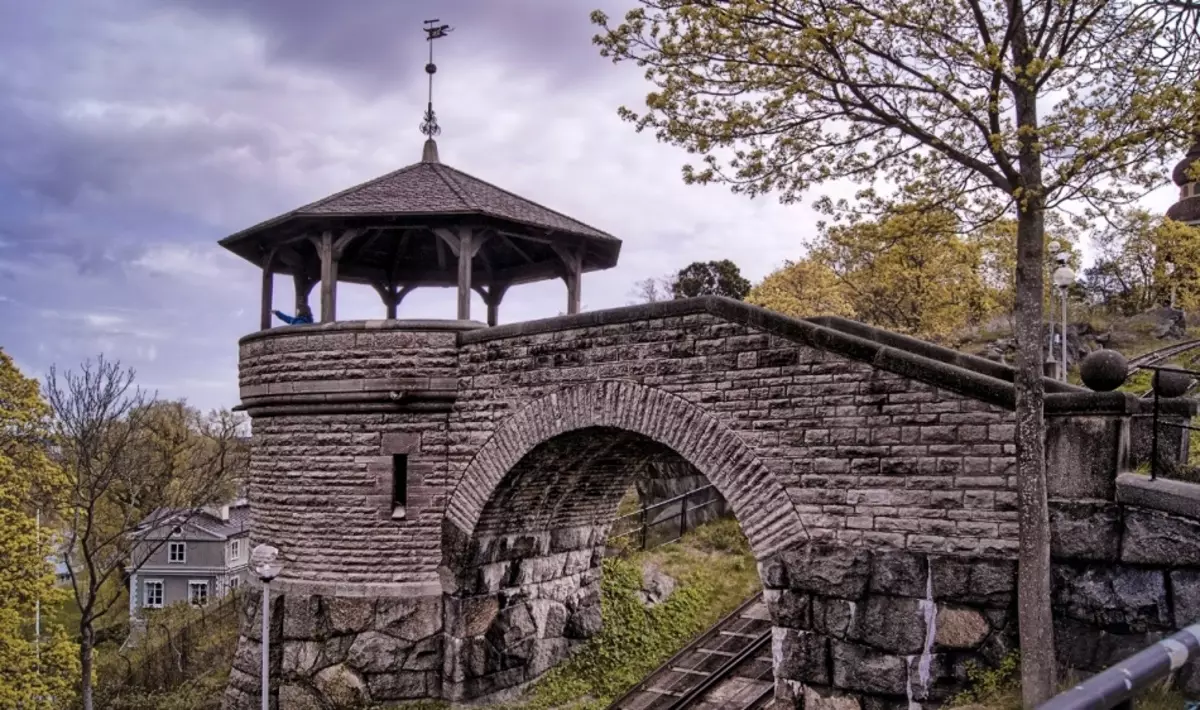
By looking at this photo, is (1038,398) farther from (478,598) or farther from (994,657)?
(478,598)

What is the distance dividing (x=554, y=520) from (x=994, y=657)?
21.4ft

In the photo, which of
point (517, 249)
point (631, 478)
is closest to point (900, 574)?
point (631, 478)

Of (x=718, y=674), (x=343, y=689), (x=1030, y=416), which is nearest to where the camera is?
(x=1030, y=416)


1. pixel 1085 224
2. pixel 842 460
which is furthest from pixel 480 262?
pixel 1085 224

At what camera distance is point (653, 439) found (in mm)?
9953

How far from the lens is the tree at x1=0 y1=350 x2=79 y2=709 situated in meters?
15.7

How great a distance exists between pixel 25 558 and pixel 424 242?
8.96 meters

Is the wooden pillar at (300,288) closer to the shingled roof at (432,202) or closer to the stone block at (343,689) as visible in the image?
the shingled roof at (432,202)

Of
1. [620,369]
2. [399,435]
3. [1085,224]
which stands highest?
[1085,224]

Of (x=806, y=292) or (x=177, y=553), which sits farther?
(x=177, y=553)

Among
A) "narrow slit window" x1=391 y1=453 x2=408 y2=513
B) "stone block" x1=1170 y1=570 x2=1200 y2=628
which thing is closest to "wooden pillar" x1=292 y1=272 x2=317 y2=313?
"narrow slit window" x1=391 y1=453 x2=408 y2=513

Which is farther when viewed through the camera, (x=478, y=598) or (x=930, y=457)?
(x=478, y=598)

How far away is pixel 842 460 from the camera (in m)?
8.20

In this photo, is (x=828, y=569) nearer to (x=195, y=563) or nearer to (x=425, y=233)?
(x=425, y=233)
